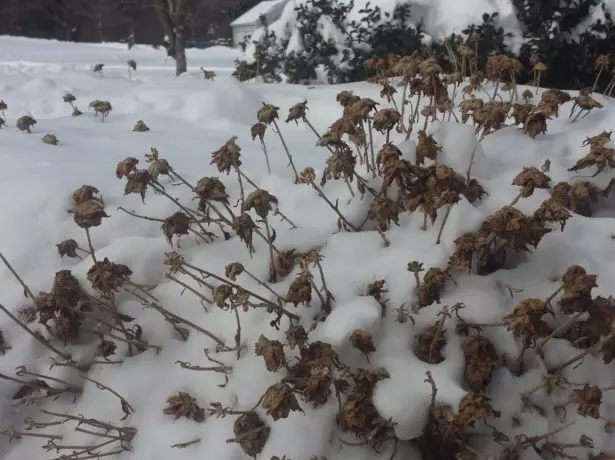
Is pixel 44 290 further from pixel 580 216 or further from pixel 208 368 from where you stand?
pixel 580 216

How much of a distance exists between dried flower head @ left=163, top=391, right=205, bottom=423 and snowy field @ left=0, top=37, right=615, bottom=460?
0.09 ft

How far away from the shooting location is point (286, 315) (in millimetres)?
1827

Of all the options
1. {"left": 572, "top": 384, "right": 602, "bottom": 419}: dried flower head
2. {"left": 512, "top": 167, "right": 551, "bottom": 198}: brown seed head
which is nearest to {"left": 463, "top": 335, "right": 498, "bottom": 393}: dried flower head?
{"left": 572, "top": 384, "right": 602, "bottom": 419}: dried flower head

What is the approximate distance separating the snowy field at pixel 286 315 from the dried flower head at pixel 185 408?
0.03 meters

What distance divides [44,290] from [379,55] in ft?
13.0

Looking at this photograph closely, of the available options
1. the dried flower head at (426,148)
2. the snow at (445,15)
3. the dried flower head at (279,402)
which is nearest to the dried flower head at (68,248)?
the dried flower head at (279,402)

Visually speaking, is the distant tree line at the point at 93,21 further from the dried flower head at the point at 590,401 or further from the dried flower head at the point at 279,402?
the dried flower head at the point at 590,401

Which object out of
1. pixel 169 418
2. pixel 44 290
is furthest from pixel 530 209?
pixel 44 290

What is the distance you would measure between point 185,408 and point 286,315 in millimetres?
428

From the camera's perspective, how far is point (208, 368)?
1.77m

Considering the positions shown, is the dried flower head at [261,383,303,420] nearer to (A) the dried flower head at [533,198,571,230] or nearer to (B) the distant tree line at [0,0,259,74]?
(A) the dried flower head at [533,198,571,230]

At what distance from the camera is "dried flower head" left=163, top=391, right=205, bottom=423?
1.72m

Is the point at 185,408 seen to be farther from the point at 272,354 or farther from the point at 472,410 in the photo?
the point at 472,410

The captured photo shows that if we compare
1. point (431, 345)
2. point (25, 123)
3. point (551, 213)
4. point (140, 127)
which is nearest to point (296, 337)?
point (431, 345)
